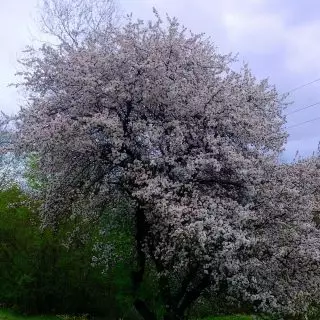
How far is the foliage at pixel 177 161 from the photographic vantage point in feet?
27.8

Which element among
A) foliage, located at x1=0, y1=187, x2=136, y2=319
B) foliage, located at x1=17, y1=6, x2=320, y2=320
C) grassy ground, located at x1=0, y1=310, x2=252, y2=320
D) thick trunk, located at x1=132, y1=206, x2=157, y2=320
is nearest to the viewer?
foliage, located at x1=17, y1=6, x2=320, y2=320

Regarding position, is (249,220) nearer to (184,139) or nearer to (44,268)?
(184,139)

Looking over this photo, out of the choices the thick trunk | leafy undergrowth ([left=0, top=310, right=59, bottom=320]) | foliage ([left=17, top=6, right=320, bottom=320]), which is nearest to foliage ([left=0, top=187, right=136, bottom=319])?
leafy undergrowth ([left=0, top=310, right=59, bottom=320])

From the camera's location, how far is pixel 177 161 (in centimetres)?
905

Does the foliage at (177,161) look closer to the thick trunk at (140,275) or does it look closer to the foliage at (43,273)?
the thick trunk at (140,275)

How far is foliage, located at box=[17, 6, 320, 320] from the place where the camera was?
848cm

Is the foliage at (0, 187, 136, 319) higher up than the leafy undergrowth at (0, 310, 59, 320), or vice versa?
the foliage at (0, 187, 136, 319)

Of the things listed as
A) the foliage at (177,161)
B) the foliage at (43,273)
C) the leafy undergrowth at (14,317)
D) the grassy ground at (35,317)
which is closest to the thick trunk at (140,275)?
the foliage at (177,161)

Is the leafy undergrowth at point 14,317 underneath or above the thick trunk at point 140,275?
underneath

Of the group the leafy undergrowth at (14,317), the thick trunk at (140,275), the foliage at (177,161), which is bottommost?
the leafy undergrowth at (14,317)

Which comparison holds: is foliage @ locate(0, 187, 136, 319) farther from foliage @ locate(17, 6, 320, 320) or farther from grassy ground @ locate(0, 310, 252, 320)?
foliage @ locate(17, 6, 320, 320)

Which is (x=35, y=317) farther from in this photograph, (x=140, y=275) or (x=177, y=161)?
(x=177, y=161)

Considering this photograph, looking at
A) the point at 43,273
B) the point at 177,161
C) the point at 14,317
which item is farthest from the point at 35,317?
the point at 177,161

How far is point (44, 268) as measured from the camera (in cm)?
1567
